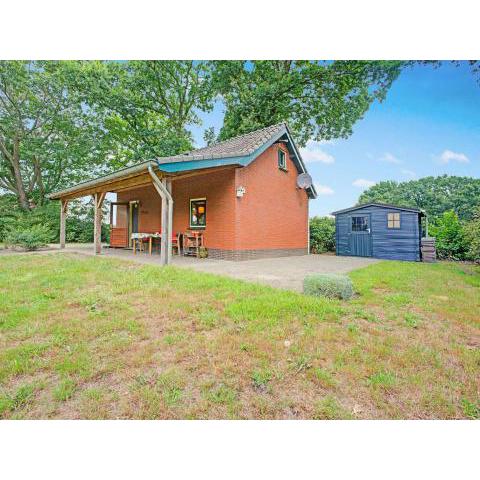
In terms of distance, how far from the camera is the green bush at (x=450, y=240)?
10016mm

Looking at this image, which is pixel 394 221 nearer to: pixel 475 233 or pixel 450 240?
pixel 450 240

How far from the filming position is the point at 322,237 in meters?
12.3

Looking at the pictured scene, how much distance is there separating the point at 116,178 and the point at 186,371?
667cm

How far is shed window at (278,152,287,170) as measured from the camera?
963cm

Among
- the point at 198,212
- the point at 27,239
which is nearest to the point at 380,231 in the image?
the point at 198,212

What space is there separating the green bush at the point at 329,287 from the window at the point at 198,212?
558 centimetres

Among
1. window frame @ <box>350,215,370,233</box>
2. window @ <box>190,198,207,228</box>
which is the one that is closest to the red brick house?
window @ <box>190,198,207,228</box>

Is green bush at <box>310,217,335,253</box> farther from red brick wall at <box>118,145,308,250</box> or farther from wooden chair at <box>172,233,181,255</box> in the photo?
wooden chair at <box>172,233,181,255</box>

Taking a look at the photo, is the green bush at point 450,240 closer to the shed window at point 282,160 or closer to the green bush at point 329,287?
the shed window at point 282,160

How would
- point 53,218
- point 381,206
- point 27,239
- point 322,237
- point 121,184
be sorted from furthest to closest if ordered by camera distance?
1. point 53,218
2. point 322,237
3. point 381,206
4. point 27,239
5. point 121,184

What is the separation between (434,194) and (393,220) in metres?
18.6

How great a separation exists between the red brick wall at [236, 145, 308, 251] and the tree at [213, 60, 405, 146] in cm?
416
